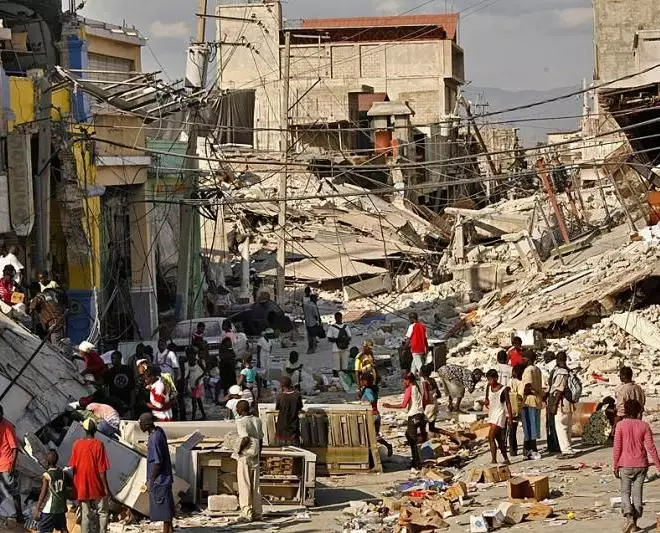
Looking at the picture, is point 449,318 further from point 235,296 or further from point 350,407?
point 350,407

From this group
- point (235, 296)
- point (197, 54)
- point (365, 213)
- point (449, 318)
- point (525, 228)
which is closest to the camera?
point (197, 54)

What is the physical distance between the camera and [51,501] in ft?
42.2

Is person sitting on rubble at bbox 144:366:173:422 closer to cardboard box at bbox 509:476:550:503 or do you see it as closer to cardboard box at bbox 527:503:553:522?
cardboard box at bbox 509:476:550:503

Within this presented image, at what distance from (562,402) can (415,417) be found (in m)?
1.79

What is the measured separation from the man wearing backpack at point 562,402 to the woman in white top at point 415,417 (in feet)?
5.30

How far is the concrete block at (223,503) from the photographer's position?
600 inches

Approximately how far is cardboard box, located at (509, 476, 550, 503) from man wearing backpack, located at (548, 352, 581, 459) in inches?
85.3

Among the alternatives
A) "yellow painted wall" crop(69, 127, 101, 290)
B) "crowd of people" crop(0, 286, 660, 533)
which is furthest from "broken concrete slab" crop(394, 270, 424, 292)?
"yellow painted wall" crop(69, 127, 101, 290)

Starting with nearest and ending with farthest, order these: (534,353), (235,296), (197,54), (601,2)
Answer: (534,353)
(197,54)
(235,296)
(601,2)

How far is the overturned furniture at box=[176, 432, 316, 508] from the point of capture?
50.9ft

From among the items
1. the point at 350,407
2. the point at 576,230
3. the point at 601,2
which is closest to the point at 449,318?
the point at 576,230

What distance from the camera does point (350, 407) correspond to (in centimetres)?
1742

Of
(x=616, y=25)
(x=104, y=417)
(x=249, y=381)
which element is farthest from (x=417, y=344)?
(x=616, y=25)

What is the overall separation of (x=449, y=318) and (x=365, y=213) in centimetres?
1026
